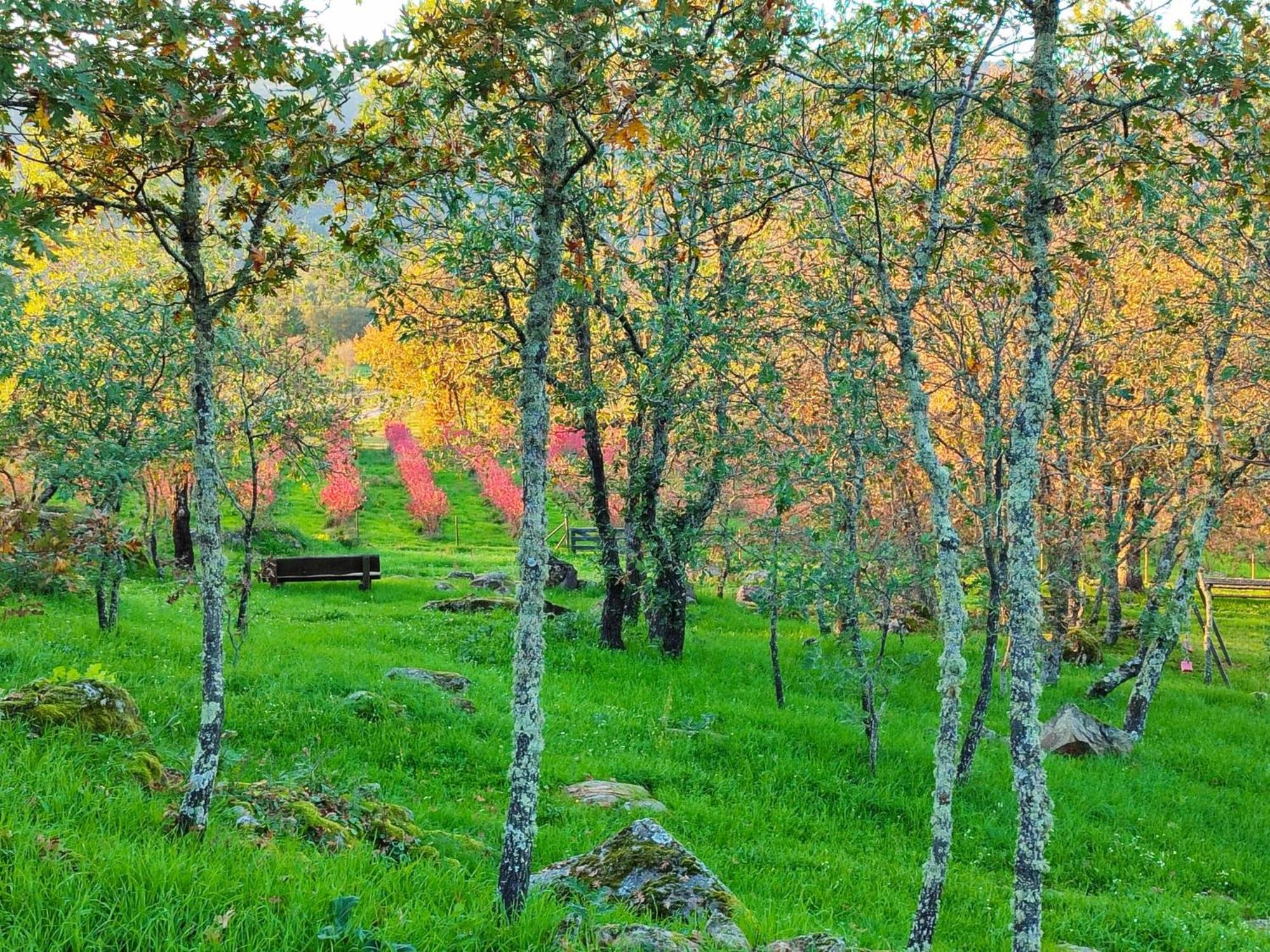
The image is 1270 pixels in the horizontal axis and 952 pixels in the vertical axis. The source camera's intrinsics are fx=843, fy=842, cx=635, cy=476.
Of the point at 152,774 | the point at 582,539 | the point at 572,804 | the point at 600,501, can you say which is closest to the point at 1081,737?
the point at 600,501

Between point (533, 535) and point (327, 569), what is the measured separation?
2191cm

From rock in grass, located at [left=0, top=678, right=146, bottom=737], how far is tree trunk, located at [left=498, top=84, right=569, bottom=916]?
14.7 ft

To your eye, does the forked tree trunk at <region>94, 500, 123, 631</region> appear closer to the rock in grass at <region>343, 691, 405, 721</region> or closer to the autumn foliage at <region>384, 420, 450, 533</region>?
the rock in grass at <region>343, 691, 405, 721</region>

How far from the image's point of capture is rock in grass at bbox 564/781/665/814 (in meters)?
9.41

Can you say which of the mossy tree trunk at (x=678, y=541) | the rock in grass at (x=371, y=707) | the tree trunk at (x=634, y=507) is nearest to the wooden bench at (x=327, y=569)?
the tree trunk at (x=634, y=507)

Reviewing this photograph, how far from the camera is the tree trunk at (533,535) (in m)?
4.95

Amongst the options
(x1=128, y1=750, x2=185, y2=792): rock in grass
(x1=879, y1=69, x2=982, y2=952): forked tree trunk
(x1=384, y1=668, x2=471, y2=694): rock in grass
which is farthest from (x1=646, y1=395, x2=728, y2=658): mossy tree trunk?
(x1=128, y1=750, x2=185, y2=792): rock in grass

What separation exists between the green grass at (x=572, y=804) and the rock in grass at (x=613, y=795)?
21cm

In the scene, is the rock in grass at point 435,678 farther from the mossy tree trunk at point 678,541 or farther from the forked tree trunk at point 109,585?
the mossy tree trunk at point 678,541

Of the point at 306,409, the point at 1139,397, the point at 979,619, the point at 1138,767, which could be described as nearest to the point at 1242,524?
the point at 1139,397

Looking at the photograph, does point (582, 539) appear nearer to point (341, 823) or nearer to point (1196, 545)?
point (1196, 545)

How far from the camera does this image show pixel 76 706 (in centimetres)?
734

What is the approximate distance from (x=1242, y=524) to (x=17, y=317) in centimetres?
2906

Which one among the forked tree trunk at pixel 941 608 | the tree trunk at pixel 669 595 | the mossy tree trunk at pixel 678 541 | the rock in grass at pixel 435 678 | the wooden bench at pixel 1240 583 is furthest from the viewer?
the wooden bench at pixel 1240 583
